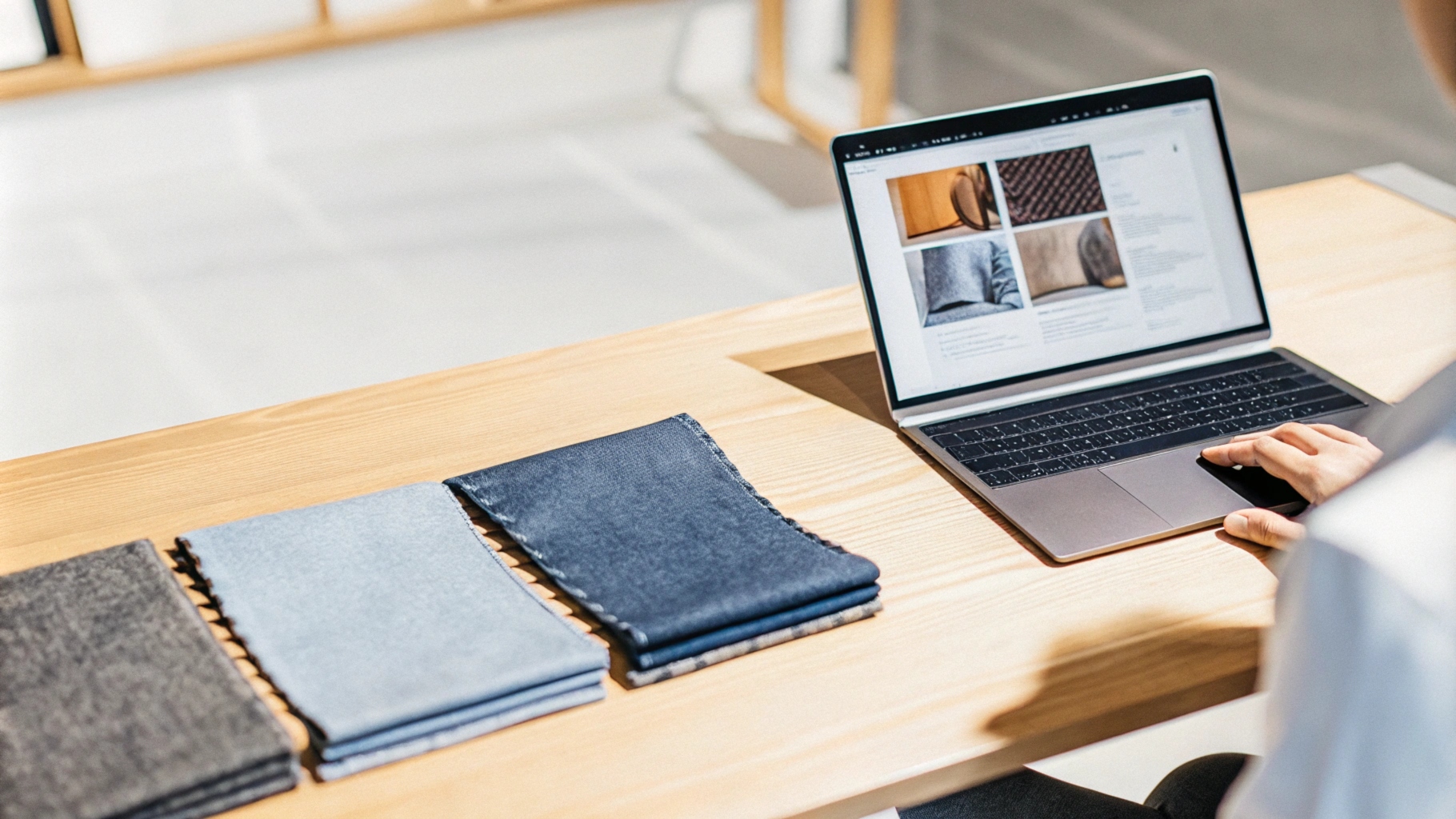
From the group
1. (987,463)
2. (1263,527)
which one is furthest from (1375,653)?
(987,463)

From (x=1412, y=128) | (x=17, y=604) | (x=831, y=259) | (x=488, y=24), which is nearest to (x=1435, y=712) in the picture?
(x=17, y=604)

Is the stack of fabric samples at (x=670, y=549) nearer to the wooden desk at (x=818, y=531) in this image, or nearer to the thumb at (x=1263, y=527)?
the wooden desk at (x=818, y=531)

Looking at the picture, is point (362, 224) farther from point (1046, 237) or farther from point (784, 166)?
point (1046, 237)

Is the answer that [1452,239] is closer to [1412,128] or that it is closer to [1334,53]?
[1412,128]

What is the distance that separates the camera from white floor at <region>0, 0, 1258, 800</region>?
2850mm

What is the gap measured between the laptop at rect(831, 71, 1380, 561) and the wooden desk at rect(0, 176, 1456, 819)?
0.07m

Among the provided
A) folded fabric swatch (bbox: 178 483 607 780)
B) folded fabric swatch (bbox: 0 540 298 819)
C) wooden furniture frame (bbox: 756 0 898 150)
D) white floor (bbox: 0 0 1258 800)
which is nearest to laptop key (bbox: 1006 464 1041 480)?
folded fabric swatch (bbox: 178 483 607 780)

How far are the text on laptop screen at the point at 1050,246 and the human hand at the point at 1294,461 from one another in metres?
0.18

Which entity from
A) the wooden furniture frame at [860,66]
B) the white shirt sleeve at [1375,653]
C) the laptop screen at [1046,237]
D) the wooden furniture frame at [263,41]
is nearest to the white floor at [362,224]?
the wooden furniture frame at [263,41]

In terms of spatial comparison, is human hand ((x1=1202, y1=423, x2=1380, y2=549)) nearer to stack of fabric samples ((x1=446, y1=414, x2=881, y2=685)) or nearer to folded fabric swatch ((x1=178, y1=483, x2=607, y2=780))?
stack of fabric samples ((x1=446, y1=414, x2=881, y2=685))

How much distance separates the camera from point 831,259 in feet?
10.6

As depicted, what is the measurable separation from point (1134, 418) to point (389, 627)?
0.68 metres

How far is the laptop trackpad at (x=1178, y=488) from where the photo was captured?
1.05 metres

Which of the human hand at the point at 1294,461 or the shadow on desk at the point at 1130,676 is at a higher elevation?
the human hand at the point at 1294,461
